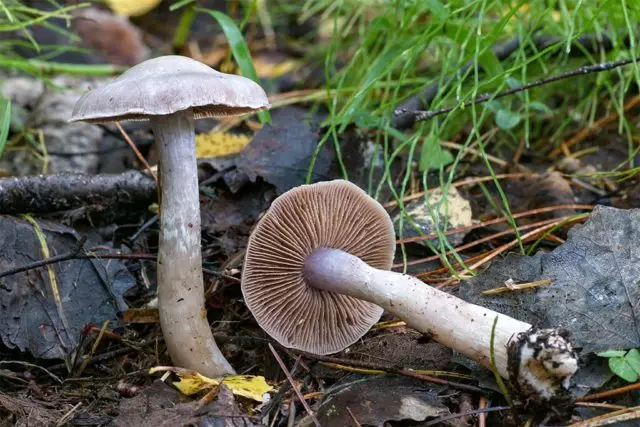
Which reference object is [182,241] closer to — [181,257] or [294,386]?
[181,257]

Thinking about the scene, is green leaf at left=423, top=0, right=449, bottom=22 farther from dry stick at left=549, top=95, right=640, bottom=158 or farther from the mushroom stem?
dry stick at left=549, top=95, right=640, bottom=158

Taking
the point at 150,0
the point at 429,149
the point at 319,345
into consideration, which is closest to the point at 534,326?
the point at 319,345

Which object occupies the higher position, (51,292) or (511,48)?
(511,48)

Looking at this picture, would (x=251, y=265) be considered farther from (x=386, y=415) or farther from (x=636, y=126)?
(x=636, y=126)

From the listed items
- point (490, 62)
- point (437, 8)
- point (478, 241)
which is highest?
point (437, 8)

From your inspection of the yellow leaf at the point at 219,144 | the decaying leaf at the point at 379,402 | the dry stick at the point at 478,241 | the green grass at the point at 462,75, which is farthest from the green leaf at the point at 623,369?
the yellow leaf at the point at 219,144

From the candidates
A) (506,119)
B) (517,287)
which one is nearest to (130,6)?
(506,119)

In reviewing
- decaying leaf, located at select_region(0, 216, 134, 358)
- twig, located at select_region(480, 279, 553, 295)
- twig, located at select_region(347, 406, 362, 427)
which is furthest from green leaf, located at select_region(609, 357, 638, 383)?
decaying leaf, located at select_region(0, 216, 134, 358)

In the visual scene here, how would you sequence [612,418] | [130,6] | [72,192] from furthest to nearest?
[130,6] → [72,192] → [612,418]
